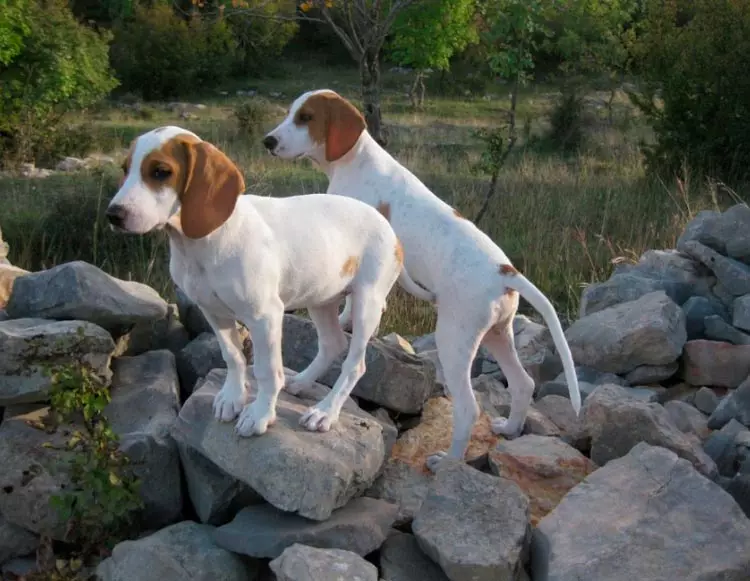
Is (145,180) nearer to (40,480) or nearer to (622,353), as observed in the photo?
(40,480)

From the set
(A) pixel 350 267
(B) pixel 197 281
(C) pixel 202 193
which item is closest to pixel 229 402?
(B) pixel 197 281

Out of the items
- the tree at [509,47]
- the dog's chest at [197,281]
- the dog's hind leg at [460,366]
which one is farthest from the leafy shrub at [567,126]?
the dog's chest at [197,281]

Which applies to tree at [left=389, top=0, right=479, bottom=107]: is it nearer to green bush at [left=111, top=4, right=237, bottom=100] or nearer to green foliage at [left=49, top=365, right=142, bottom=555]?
green bush at [left=111, top=4, right=237, bottom=100]

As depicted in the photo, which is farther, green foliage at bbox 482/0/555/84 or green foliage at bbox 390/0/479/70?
green foliage at bbox 390/0/479/70

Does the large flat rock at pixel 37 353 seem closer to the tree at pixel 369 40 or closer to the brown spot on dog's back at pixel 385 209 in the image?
the brown spot on dog's back at pixel 385 209

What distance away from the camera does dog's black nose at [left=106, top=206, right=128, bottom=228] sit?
3.34m

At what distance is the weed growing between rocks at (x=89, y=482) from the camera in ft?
13.3

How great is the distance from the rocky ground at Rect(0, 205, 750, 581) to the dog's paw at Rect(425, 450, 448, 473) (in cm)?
7

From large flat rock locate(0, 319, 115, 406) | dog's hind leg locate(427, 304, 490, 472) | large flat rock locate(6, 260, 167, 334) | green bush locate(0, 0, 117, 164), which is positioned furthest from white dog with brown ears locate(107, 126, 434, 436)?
green bush locate(0, 0, 117, 164)

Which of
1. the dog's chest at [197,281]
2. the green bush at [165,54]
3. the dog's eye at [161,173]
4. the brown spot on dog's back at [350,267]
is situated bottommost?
the green bush at [165,54]

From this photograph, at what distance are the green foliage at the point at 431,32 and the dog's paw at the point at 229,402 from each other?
2696 centimetres

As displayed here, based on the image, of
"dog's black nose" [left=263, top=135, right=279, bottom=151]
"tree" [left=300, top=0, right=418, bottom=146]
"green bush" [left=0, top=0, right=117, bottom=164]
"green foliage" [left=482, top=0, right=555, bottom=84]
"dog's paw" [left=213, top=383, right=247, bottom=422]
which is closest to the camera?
"dog's paw" [left=213, top=383, right=247, bottom=422]

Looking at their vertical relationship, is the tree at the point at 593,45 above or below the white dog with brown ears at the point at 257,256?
below

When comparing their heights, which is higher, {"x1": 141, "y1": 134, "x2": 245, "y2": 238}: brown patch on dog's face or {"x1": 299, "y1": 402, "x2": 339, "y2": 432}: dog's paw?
{"x1": 141, "y1": 134, "x2": 245, "y2": 238}: brown patch on dog's face
